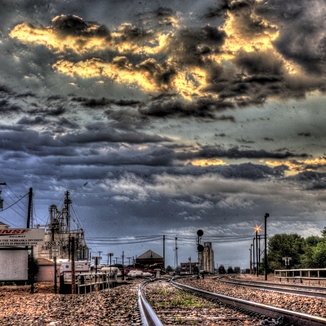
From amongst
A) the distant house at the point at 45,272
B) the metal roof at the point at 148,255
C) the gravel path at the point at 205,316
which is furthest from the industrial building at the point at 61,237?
the gravel path at the point at 205,316

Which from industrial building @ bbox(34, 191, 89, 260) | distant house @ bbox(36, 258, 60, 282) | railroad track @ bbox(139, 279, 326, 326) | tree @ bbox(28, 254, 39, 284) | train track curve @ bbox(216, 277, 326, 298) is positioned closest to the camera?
railroad track @ bbox(139, 279, 326, 326)

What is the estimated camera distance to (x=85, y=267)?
57.1m

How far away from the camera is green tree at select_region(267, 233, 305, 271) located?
344 ft

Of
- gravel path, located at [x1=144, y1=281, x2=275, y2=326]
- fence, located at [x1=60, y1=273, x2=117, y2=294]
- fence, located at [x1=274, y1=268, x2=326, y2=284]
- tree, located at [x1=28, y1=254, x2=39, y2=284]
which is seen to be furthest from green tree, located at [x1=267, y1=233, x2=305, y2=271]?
gravel path, located at [x1=144, y1=281, x2=275, y2=326]

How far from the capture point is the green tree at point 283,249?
4124 inches

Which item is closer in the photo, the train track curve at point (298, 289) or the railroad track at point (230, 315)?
the railroad track at point (230, 315)

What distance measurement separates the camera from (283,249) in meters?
107

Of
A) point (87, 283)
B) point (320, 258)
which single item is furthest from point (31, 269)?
point (320, 258)

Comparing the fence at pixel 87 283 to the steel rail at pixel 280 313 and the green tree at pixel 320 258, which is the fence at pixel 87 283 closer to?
the steel rail at pixel 280 313

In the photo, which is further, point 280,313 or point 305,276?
point 305,276

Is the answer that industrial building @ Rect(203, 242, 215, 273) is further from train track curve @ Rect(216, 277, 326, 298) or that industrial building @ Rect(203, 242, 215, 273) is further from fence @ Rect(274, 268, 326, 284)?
train track curve @ Rect(216, 277, 326, 298)

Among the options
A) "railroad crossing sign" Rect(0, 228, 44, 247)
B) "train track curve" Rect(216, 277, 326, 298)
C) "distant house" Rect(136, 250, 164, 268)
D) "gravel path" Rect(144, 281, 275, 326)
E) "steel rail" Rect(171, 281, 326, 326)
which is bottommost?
"distant house" Rect(136, 250, 164, 268)

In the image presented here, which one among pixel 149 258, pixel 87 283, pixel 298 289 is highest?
pixel 298 289

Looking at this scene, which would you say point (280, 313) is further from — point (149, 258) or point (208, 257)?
point (149, 258)
